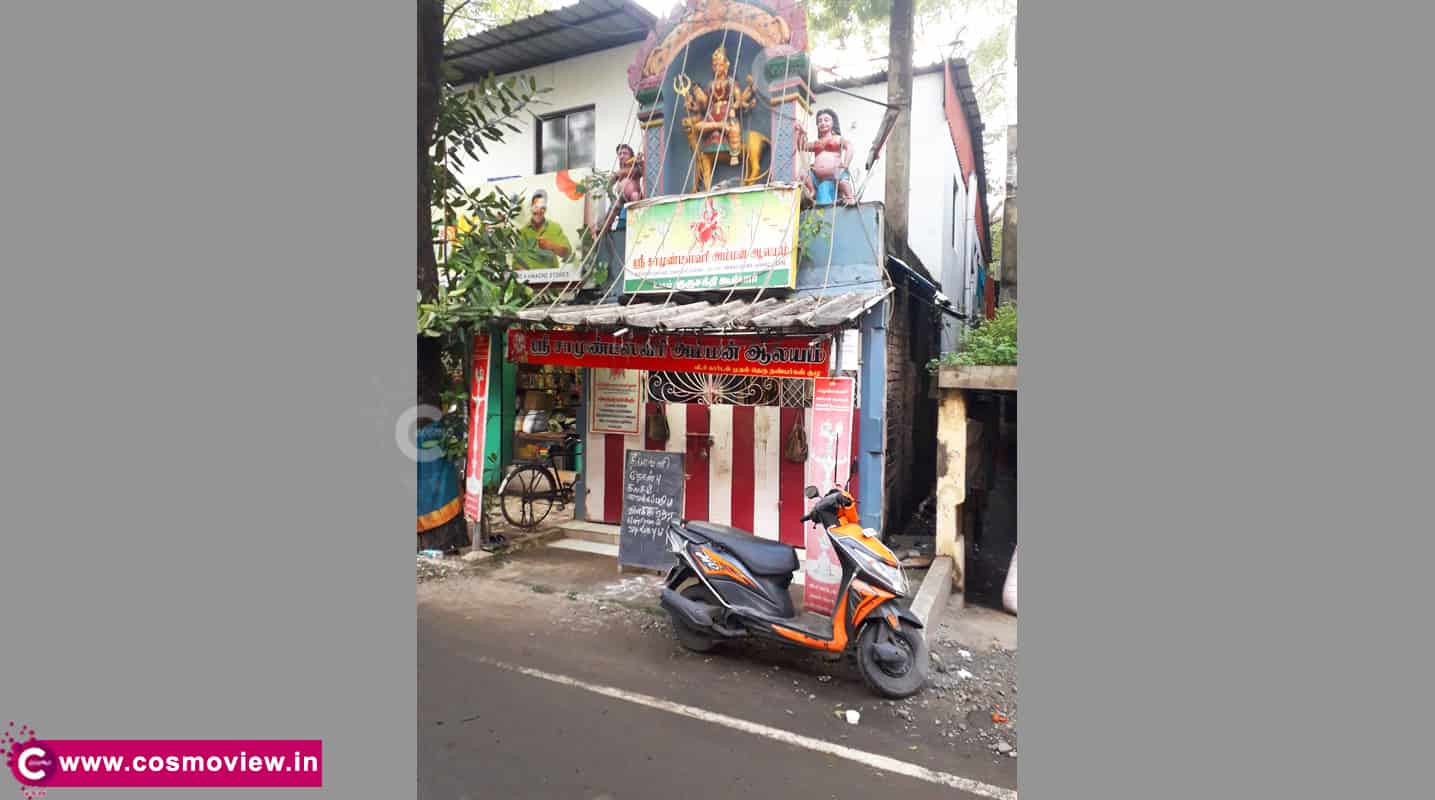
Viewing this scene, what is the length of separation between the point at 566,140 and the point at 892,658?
8.88m

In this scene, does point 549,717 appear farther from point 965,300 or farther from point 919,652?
point 965,300

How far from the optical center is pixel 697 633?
196 inches

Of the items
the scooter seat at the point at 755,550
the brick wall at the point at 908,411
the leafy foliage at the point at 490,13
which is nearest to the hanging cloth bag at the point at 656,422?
the brick wall at the point at 908,411

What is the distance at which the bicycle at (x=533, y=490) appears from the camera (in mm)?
8562

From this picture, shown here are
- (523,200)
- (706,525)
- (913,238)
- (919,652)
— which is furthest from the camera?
(913,238)

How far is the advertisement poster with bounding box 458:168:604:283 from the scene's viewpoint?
8766 mm

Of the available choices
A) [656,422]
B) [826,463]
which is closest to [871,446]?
[826,463]

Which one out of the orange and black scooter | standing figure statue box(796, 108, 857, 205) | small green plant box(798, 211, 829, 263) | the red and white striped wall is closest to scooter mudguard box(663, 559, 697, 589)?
the orange and black scooter

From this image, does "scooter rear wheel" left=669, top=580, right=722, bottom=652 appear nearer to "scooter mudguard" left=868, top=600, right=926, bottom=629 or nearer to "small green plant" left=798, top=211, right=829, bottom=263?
"scooter mudguard" left=868, top=600, right=926, bottom=629

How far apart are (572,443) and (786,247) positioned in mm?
3836

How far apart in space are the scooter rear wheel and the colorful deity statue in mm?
4867

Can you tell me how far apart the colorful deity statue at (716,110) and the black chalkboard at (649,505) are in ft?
10.8

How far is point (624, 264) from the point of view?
826 cm
